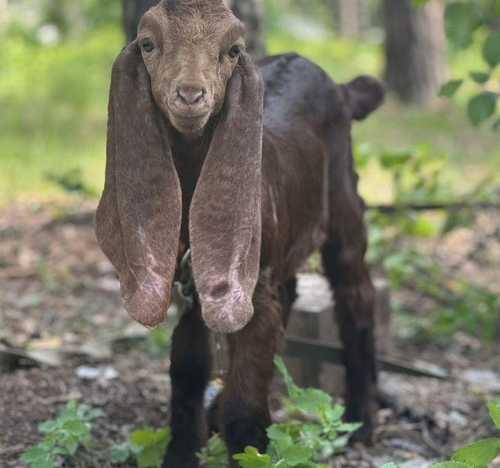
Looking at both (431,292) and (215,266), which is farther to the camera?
(431,292)

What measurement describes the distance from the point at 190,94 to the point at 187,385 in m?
1.50

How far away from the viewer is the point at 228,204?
3.55 meters

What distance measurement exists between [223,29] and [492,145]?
8775mm

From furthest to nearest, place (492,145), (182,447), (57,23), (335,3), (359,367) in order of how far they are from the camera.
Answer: (335,3), (57,23), (492,145), (359,367), (182,447)

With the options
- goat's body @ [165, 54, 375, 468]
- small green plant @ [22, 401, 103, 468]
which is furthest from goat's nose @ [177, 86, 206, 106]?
small green plant @ [22, 401, 103, 468]

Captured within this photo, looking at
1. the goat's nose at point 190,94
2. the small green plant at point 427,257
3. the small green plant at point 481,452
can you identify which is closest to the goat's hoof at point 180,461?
the small green plant at point 481,452

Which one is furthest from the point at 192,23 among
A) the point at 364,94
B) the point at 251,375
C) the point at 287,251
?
the point at 364,94

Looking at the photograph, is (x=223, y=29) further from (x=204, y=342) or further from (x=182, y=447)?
(x=182, y=447)

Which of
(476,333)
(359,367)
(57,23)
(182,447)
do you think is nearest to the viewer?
(182,447)

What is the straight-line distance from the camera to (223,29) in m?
3.48

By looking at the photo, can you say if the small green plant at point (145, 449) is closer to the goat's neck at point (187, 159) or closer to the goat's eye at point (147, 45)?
the goat's neck at point (187, 159)

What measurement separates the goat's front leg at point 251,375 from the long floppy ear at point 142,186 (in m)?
0.61

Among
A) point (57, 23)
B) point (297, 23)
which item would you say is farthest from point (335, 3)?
point (57, 23)

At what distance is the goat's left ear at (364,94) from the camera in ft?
18.3
